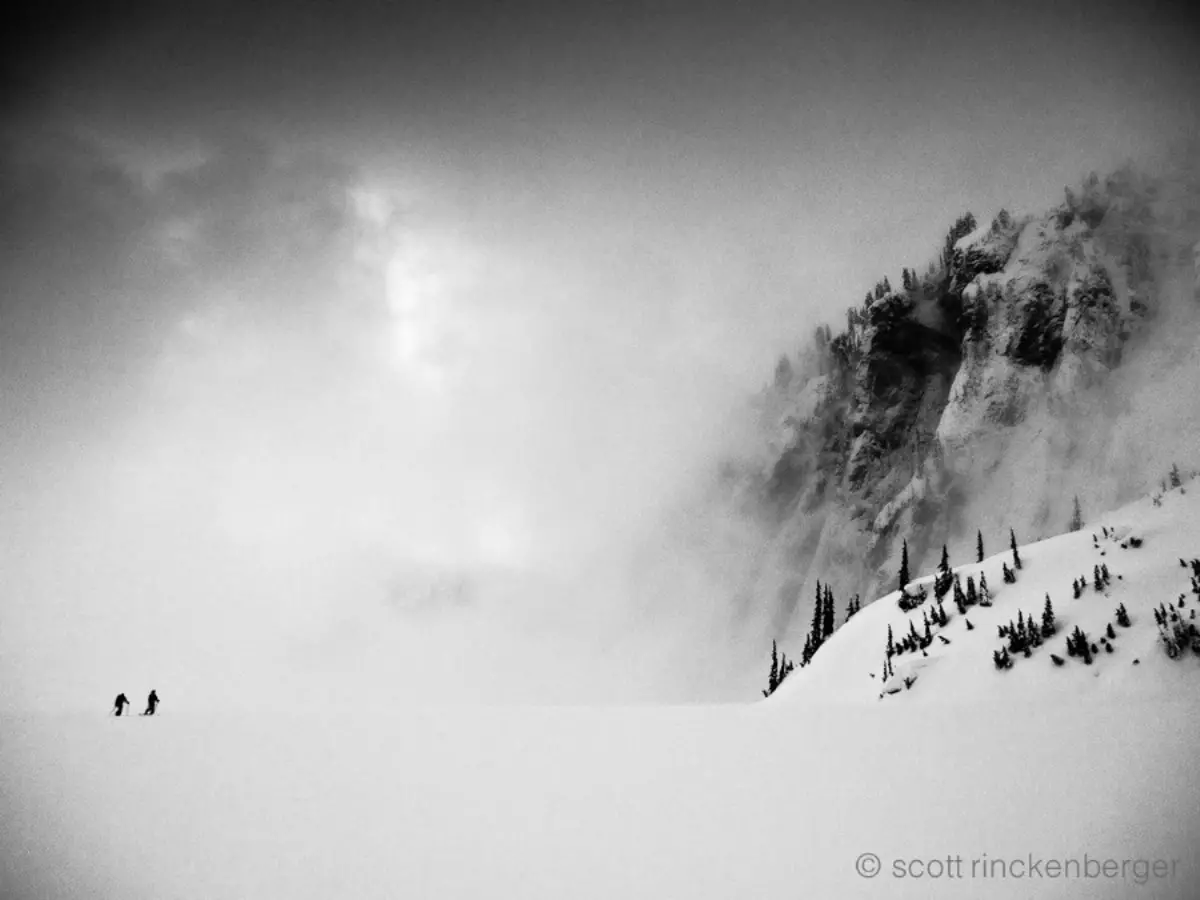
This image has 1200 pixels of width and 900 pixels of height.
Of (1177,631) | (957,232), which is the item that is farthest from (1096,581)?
(957,232)

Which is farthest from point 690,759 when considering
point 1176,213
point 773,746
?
point 1176,213

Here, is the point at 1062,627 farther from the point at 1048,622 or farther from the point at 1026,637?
the point at 1026,637

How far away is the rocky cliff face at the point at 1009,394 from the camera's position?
95.6m

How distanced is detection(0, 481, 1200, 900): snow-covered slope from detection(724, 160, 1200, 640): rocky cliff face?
99.1 m

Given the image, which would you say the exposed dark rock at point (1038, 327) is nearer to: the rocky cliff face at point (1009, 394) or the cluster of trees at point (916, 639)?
the rocky cliff face at point (1009, 394)

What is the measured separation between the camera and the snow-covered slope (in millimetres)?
6668

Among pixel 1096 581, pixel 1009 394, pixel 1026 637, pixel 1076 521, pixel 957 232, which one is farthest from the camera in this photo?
pixel 957 232

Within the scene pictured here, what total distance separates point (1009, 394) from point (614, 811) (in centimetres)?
13158

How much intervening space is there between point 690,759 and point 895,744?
4.56 meters

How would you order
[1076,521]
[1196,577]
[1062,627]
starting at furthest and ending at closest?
[1076,521] → [1062,627] → [1196,577]

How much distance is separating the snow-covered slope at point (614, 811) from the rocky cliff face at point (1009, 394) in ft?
325

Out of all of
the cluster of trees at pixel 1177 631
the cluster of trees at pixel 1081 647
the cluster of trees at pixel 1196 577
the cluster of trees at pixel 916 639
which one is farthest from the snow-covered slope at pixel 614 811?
the cluster of trees at pixel 916 639

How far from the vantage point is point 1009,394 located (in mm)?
112562

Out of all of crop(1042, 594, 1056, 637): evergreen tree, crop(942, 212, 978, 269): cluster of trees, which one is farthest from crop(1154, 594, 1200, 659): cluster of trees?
crop(942, 212, 978, 269): cluster of trees
